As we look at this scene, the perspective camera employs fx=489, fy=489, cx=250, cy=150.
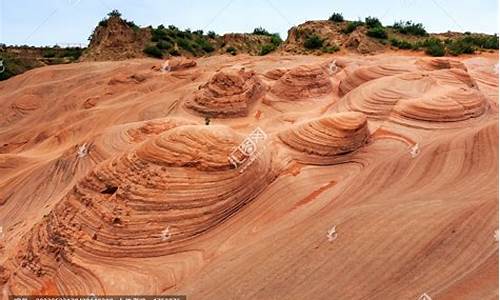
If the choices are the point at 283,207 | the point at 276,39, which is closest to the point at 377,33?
the point at 276,39

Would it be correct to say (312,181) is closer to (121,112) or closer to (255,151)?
(255,151)

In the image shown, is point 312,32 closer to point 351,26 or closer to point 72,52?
point 351,26

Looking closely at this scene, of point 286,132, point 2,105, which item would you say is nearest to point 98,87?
point 2,105

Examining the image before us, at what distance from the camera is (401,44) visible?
2189 cm

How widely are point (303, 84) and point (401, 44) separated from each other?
39.0 feet

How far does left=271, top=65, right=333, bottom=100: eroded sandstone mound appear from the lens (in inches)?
463

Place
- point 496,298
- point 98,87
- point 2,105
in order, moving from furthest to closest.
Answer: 1. point 2,105
2. point 98,87
3. point 496,298

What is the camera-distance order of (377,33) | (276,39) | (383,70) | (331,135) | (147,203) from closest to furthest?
(147,203)
(331,135)
(383,70)
(377,33)
(276,39)

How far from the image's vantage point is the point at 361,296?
4457mm

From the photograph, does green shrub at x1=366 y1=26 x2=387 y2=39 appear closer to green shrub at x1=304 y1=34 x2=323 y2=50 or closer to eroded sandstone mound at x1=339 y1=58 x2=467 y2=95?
green shrub at x1=304 y1=34 x2=323 y2=50

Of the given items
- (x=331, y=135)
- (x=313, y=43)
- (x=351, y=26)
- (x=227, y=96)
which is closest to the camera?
(x=331, y=135)

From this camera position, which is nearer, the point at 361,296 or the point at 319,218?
the point at 361,296

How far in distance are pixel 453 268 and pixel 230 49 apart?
30.3 metres

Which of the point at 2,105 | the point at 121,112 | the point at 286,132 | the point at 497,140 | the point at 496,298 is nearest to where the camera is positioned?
the point at 496,298
